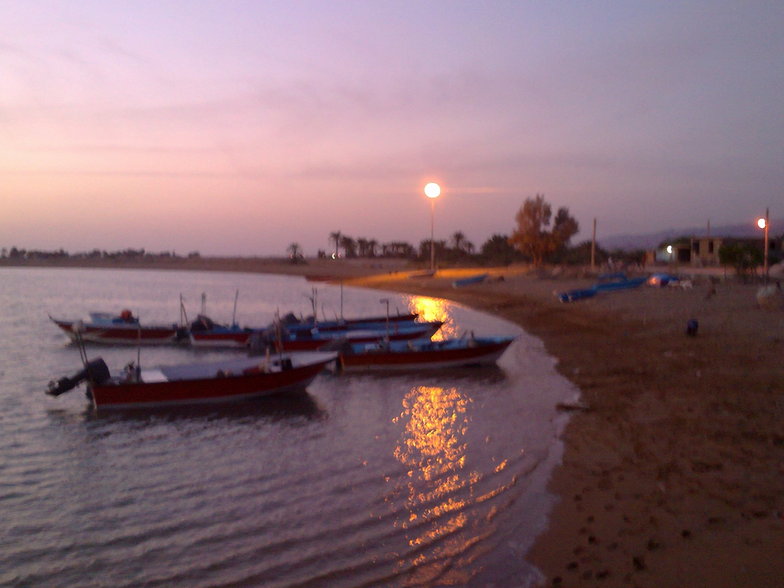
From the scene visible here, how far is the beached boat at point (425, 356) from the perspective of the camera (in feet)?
61.1

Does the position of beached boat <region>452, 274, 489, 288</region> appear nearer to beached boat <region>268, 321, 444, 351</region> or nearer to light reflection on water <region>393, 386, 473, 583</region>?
beached boat <region>268, 321, 444, 351</region>

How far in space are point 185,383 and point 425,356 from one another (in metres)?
7.10

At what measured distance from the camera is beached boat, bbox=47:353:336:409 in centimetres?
1437

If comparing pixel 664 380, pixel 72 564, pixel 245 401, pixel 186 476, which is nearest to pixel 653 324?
pixel 664 380

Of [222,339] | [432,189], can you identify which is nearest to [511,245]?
[432,189]

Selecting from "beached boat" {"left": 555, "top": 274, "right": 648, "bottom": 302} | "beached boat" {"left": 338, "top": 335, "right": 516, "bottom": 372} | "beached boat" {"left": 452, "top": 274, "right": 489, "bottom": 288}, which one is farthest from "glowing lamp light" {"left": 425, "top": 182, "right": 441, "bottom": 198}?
"beached boat" {"left": 338, "top": 335, "right": 516, "bottom": 372}

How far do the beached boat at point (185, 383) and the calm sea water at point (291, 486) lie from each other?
13.7 inches

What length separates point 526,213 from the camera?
197ft

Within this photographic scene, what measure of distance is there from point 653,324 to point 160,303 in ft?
119

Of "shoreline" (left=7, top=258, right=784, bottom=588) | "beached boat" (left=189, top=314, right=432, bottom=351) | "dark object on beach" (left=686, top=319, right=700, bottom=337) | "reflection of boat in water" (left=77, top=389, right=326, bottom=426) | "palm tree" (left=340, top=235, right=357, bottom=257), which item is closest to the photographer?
"shoreline" (left=7, top=258, right=784, bottom=588)

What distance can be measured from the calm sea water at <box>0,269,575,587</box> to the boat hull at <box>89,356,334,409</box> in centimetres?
31

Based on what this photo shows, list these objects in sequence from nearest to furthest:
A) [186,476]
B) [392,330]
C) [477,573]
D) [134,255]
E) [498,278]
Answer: [477,573] < [186,476] < [392,330] < [498,278] < [134,255]

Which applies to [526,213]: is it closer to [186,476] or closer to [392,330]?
[392,330]

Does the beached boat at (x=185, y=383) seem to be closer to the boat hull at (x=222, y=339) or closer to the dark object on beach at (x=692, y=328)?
the boat hull at (x=222, y=339)
